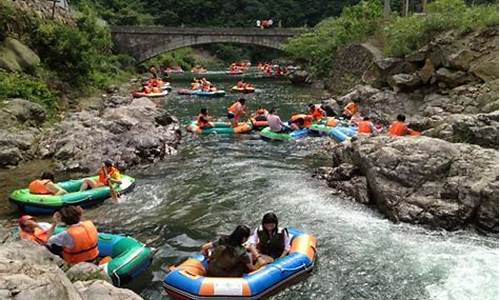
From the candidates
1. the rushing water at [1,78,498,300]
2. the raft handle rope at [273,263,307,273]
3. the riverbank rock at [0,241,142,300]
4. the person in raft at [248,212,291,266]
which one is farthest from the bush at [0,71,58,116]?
the riverbank rock at [0,241,142,300]

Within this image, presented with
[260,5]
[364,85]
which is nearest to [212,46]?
[260,5]

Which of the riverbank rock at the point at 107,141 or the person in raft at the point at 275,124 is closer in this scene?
the riverbank rock at the point at 107,141

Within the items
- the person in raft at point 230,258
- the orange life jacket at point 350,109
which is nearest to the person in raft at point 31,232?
the person in raft at point 230,258

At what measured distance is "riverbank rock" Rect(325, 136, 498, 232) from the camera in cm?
1026

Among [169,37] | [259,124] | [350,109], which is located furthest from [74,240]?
[169,37]

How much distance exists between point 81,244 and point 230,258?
243 centimetres

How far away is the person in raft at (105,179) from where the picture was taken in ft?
40.2

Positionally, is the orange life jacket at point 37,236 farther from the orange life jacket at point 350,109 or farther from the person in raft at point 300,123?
the orange life jacket at point 350,109

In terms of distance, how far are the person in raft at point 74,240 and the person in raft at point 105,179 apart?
3.87 metres

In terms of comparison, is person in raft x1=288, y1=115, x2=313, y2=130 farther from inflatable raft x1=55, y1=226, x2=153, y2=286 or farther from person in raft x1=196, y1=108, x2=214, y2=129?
inflatable raft x1=55, y1=226, x2=153, y2=286

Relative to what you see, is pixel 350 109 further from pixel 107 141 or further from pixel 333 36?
pixel 333 36

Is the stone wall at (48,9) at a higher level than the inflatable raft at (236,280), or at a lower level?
higher

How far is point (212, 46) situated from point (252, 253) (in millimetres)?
67501

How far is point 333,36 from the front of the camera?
121 ft
